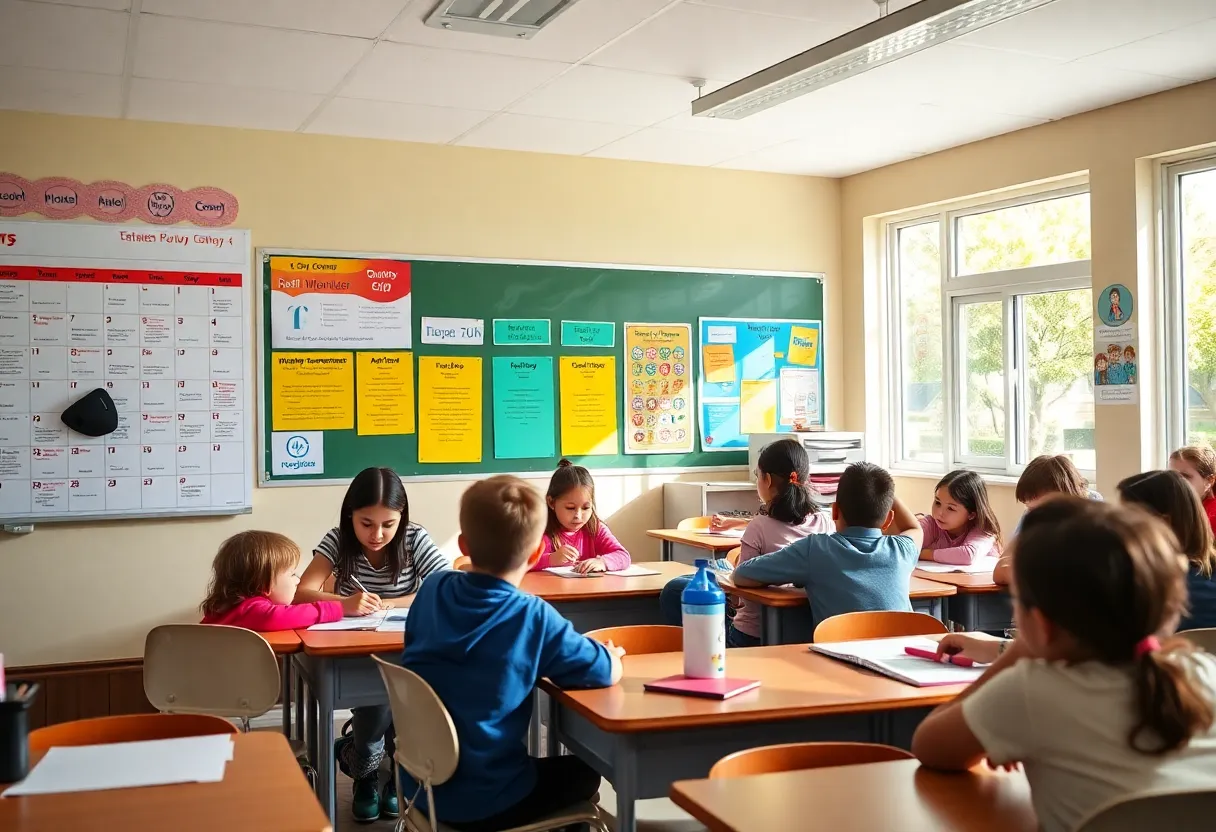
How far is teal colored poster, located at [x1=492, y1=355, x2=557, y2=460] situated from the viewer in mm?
5957

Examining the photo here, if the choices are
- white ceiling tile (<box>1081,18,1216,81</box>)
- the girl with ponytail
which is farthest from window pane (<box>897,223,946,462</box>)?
the girl with ponytail

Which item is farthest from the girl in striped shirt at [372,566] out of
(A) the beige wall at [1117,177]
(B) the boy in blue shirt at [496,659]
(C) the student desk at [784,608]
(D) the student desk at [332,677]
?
(A) the beige wall at [1117,177]

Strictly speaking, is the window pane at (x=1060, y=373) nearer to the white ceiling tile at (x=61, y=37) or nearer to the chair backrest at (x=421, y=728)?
the chair backrest at (x=421, y=728)

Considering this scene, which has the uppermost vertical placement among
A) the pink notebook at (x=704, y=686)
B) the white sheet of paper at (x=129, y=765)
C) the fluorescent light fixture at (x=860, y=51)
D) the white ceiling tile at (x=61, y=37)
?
the white ceiling tile at (x=61, y=37)

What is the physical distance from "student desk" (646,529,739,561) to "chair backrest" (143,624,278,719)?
2.44 meters

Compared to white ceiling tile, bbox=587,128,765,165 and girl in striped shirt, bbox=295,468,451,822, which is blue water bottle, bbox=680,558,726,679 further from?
white ceiling tile, bbox=587,128,765,165

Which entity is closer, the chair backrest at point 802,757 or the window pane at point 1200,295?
the chair backrest at point 802,757

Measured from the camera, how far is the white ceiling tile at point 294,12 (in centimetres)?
376

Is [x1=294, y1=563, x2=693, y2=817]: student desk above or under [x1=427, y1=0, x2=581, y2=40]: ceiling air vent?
under

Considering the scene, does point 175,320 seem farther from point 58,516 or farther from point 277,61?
point 277,61

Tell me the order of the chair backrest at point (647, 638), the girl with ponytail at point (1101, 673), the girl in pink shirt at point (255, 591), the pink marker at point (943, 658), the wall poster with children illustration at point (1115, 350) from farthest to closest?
the wall poster with children illustration at point (1115, 350), the girl in pink shirt at point (255, 591), the chair backrest at point (647, 638), the pink marker at point (943, 658), the girl with ponytail at point (1101, 673)

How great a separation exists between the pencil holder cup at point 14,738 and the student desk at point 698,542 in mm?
3476

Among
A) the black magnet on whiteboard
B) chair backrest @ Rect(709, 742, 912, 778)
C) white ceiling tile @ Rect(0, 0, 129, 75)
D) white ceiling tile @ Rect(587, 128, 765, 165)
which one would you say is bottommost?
chair backrest @ Rect(709, 742, 912, 778)

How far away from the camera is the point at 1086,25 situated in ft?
13.5
